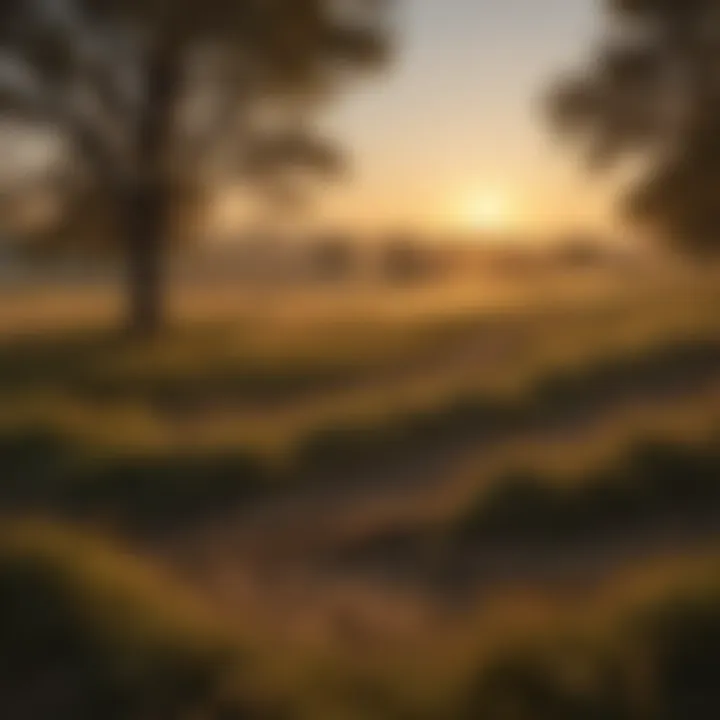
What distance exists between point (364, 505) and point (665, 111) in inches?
271

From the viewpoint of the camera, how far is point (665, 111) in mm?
11172

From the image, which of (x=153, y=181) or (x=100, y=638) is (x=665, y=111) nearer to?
(x=153, y=181)

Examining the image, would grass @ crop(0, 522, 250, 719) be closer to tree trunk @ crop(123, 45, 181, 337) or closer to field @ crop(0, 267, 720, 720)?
field @ crop(0, 267, 720, 720)

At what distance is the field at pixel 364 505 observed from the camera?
4.70 metres

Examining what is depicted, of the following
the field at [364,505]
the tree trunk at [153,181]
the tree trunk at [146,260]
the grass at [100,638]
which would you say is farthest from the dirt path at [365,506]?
the tree trunk at [153,181]

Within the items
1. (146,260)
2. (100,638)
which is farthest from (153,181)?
(100,638)

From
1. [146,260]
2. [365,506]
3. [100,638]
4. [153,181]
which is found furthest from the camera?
[153,181]

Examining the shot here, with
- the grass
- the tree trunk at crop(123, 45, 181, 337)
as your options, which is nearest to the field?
the grass

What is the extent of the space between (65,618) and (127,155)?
259 inches

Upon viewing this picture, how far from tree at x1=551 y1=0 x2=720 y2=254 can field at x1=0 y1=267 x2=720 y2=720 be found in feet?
2.76

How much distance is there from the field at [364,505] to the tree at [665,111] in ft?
2.76

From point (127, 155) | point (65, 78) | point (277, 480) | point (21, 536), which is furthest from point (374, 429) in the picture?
point (65, 78)

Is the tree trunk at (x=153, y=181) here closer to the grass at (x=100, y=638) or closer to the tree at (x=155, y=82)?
the tree at (x=155, y=82)

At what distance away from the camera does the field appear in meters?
4.70
